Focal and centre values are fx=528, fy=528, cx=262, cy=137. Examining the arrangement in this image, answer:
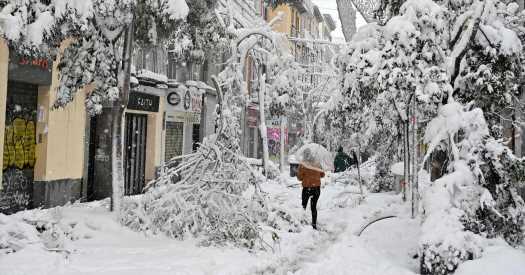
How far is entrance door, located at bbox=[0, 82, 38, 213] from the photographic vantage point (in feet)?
35.8

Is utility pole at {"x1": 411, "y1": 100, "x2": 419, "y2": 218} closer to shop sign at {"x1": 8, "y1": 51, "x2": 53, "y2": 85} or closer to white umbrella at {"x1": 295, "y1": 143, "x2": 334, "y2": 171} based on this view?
white umbrella at {"x1": 295, "y1": 143, "x2": 334, "y2": 171}

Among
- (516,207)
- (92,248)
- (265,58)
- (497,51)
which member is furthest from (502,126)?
(265,58)

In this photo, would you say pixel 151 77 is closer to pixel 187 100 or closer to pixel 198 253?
pixel 187 100

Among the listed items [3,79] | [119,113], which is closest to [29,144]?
[3,79]

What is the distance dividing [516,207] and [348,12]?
6.49 m

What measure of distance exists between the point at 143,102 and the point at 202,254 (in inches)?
381

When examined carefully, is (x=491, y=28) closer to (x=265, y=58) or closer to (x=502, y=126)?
(x=502, y=126)

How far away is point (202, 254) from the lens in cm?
727

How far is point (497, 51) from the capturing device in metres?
7.92

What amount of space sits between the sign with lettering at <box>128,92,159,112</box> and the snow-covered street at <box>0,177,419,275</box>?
6.62 metres

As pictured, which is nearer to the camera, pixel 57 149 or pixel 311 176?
pixel 311 176

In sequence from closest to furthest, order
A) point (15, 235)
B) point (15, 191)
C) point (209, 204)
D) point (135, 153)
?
point (15, 235) < point (209, 204) < point (15, 191) < point (135, 153)

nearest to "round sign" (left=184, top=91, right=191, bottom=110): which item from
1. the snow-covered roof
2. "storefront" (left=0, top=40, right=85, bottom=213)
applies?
the snow-covered roof

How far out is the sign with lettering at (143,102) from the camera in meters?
15.4
